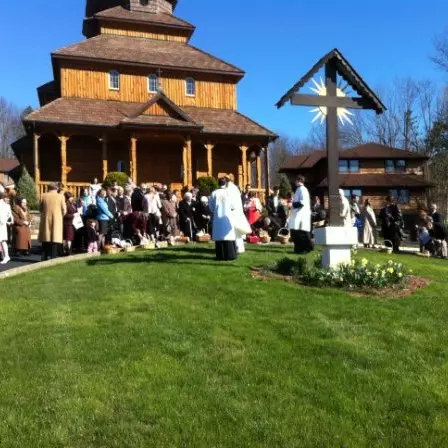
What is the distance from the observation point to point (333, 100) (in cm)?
1006

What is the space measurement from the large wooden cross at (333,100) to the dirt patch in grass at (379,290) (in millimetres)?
1387

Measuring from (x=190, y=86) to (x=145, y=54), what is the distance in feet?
10.2

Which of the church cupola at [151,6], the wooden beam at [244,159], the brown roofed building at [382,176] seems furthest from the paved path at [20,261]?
the brown roofed building at [382,176]

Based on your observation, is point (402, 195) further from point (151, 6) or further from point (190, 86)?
point (151, 6)

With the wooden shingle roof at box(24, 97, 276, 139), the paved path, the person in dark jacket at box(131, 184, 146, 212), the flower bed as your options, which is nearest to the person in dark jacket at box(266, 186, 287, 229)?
the person in dark jacket at box(131, 184, 146, 212)

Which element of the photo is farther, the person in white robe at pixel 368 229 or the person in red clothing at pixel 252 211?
the person in white robe at pixel 368 229

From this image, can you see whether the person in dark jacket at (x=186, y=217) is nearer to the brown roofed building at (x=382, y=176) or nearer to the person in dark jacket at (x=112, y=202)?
the person in dark jacket at (x=112, y=202)

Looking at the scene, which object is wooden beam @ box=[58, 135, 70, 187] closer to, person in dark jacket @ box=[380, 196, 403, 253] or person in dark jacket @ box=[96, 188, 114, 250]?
person in dark jacket @ box=[96, 188, 114, 250]

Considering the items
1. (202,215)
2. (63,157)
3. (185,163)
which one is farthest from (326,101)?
(63,157)

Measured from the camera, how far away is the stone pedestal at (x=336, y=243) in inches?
379

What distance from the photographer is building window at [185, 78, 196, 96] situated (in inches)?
1291

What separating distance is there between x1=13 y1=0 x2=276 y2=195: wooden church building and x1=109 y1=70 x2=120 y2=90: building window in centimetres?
6

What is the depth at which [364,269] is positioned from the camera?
8969 mm

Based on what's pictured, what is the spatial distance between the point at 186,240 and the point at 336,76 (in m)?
6.80
